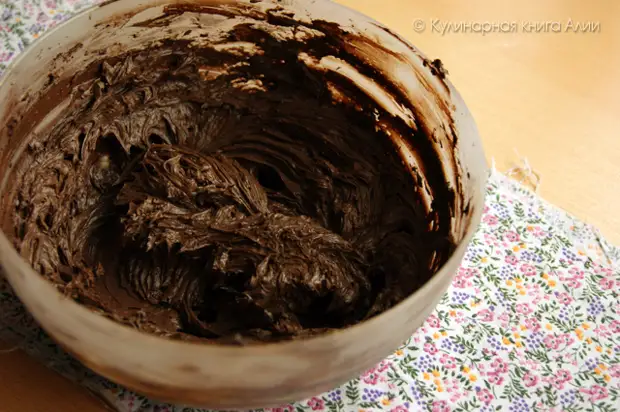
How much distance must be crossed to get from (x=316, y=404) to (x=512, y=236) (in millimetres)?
621

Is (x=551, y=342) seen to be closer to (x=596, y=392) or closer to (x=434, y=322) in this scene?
(x=596, y=392)

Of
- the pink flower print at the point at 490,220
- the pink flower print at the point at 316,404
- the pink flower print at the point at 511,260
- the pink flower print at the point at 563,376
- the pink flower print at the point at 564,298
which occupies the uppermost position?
the pink flower print at the point at 490,220

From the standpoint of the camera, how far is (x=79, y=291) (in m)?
0.98

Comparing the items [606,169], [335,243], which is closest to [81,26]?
[335,243]

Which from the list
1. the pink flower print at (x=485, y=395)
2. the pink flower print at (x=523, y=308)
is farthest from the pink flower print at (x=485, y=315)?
the pink flower print at (x=485, y=395)

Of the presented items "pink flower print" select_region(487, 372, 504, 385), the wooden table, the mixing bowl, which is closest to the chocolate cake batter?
the mixing bowl

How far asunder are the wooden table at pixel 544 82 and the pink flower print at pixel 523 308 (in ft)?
1.11

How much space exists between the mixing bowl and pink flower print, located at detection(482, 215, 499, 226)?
23 cm

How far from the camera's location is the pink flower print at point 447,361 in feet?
3.73

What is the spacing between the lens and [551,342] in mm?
1195

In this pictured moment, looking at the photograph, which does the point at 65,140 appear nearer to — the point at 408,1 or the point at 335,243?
the point at 335,243

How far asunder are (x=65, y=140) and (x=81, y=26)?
0.76 ft

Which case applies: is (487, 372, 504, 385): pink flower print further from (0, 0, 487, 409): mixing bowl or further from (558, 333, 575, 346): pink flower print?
(0, 0, 487, 409): mixing bowl

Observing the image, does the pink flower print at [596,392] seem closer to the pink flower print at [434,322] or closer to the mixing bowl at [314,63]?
the pink flower print at [434,322]
